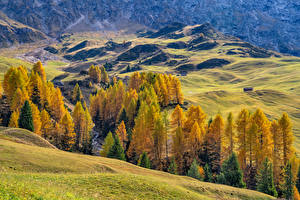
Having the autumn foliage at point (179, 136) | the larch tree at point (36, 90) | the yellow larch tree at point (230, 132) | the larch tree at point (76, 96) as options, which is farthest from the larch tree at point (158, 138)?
the larch tree at point (76, 96)

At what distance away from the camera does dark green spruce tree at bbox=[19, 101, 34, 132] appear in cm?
6444

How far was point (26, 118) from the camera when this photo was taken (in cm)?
6494

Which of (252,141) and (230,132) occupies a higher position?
(230,132)

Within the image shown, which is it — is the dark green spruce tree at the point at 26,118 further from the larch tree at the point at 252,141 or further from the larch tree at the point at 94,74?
the larch tree at the point at 94,74

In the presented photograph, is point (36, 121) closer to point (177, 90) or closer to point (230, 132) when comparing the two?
point (230, 132)

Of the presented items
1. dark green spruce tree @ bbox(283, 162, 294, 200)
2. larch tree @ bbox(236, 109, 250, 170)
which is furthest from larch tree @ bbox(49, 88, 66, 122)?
dark green spruce tree @ bbox(283, 162, 294, 200)

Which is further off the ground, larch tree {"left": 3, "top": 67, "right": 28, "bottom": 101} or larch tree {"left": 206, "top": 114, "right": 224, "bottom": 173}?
larch tree {"left": 3, "top": 67, "right": 28, "bottom": 101}

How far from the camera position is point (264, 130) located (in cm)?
6106

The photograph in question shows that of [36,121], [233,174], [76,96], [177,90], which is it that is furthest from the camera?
[76,96]

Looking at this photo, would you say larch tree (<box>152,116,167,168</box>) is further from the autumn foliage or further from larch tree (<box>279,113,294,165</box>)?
larch tree (<box>279,113,294,165</box>)

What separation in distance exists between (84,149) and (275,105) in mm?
117022

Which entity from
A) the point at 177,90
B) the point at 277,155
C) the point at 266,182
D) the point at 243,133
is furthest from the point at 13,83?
the point at 277,155

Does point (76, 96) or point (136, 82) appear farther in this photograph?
point (76, 96)

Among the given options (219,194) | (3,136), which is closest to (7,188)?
(219,194)
